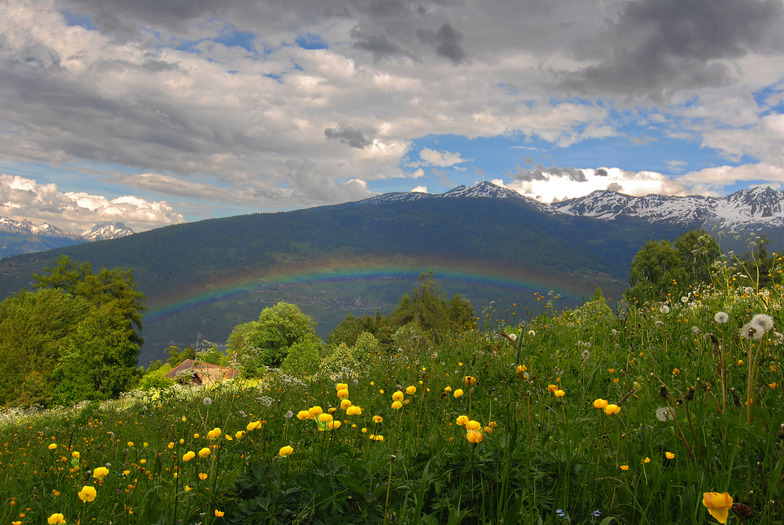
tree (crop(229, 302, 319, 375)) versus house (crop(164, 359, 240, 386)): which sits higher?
house (crop(164, 359, 240, 386))

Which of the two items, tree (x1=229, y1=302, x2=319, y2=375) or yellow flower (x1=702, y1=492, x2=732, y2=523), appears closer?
yellow flower (x1=702, y1=492, x2=732, y2=523)

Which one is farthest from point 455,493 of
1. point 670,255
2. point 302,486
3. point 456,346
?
point 670,255

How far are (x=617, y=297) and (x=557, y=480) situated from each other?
6353 millimetres

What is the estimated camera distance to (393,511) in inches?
71.8

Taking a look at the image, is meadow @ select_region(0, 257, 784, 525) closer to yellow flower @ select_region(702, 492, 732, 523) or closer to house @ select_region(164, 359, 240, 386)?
yellow flower @ select_region(702, 492, 732, 523)

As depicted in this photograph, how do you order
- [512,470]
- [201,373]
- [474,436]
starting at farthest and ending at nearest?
[201,373]
[512,470]
[474,436]

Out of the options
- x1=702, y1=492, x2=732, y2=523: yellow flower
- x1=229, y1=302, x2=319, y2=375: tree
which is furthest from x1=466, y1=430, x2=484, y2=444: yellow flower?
x1=229, y1=302, x2=319, y2=375: tree

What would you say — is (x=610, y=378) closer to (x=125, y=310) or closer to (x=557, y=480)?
(x=557, y=480)

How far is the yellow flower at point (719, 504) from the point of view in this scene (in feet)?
3.45

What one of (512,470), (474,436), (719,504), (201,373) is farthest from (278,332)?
(719,504)

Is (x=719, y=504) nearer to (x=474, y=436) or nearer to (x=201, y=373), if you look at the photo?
(x=474, y=436)

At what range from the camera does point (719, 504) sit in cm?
105

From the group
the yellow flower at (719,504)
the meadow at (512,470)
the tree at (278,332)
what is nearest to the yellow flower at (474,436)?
the meadow at (512,470)

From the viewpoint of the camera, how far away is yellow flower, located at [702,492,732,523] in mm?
1051
